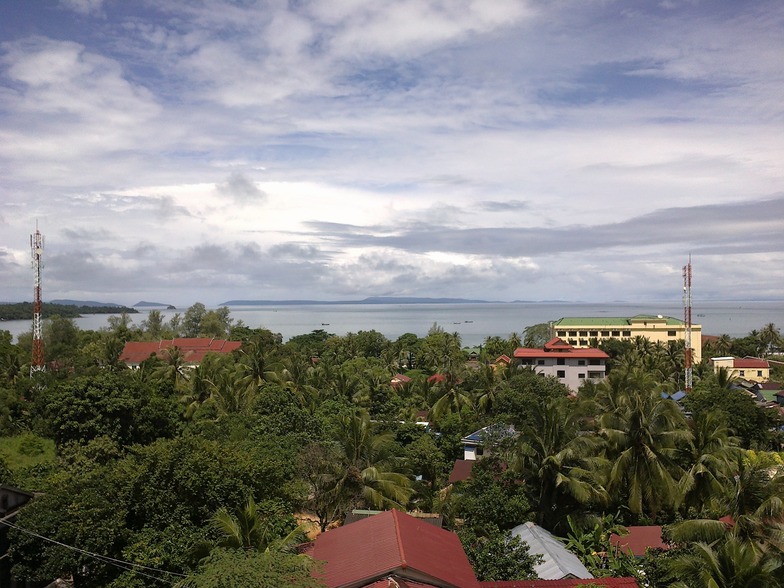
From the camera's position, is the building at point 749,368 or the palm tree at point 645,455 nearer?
the palm tree at point 645,455

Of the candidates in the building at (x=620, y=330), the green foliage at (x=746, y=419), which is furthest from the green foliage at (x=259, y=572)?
the building at (x=620, y=330)

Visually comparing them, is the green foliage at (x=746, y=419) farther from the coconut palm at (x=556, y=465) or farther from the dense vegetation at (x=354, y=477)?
the coconut palm at (x=556, y=465)

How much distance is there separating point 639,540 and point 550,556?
169 inches

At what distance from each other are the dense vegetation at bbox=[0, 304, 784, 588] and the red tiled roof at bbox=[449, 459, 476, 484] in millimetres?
639

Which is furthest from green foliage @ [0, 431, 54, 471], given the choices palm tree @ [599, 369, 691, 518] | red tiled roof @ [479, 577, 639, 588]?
→ palm tree @ [599, 369, 691, 518]

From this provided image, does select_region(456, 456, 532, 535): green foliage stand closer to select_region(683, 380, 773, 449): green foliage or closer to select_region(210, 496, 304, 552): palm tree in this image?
select_region(210, 496, 304, 552): palm tree

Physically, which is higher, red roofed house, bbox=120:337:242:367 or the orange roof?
the orange roof

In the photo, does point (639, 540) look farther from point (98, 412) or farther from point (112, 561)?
point (98, 412)

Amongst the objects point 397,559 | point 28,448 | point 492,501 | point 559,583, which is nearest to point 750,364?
point 492,501

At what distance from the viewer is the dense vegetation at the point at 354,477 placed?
1459cm

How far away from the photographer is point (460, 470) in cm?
2605

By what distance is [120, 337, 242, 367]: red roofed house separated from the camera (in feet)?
208

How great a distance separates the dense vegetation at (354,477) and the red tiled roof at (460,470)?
639 millimetres

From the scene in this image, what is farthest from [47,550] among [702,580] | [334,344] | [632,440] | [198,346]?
[334,344]
